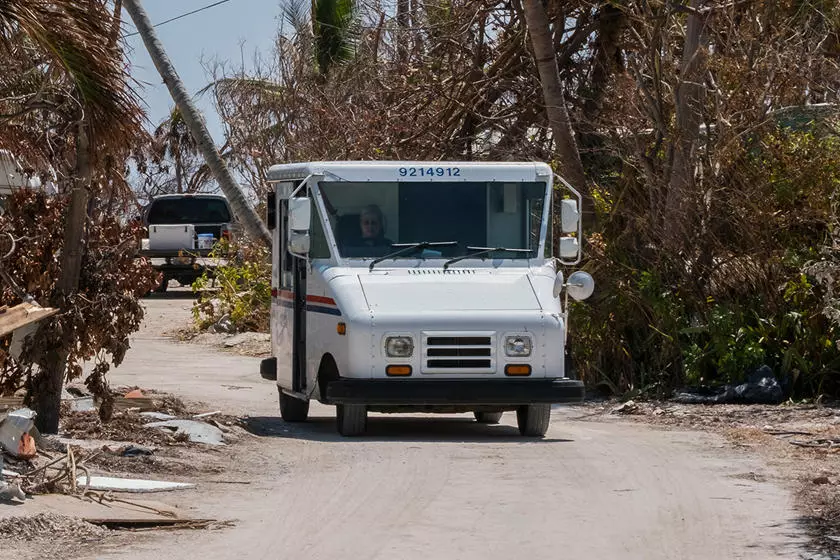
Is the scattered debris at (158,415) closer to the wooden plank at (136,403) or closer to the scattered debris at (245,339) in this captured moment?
the wooden plank at (136,403)

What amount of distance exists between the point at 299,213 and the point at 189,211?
76.1 ft

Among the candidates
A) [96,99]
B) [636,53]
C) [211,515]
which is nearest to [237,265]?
[636,53]

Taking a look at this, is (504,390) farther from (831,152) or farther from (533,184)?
(831,152)

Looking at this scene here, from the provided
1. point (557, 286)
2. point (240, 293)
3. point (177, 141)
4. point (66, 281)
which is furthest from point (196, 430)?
point (177, 141)

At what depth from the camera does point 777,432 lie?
47.7ft

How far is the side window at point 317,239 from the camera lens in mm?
14188

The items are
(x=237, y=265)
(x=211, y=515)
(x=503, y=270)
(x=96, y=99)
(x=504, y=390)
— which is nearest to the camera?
(x=211, y=515)

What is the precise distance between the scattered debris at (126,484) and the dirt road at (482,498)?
0.16 m

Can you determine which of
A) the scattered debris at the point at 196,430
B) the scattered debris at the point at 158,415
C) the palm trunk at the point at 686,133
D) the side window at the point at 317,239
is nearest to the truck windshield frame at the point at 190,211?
the palm trunk at the point at 686,133

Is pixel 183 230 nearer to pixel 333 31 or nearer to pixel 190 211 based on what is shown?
pixel 190 211

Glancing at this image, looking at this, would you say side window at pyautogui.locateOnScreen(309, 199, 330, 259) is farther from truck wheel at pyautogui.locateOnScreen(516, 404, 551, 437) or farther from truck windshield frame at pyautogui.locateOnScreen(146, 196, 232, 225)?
truck windshield frame at pyautogui.locateOnScreen(146, 196, 232, 225)

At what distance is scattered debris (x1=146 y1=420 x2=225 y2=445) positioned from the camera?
12.9 meters

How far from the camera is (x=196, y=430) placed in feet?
43.1

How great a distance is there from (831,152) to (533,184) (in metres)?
4.20
